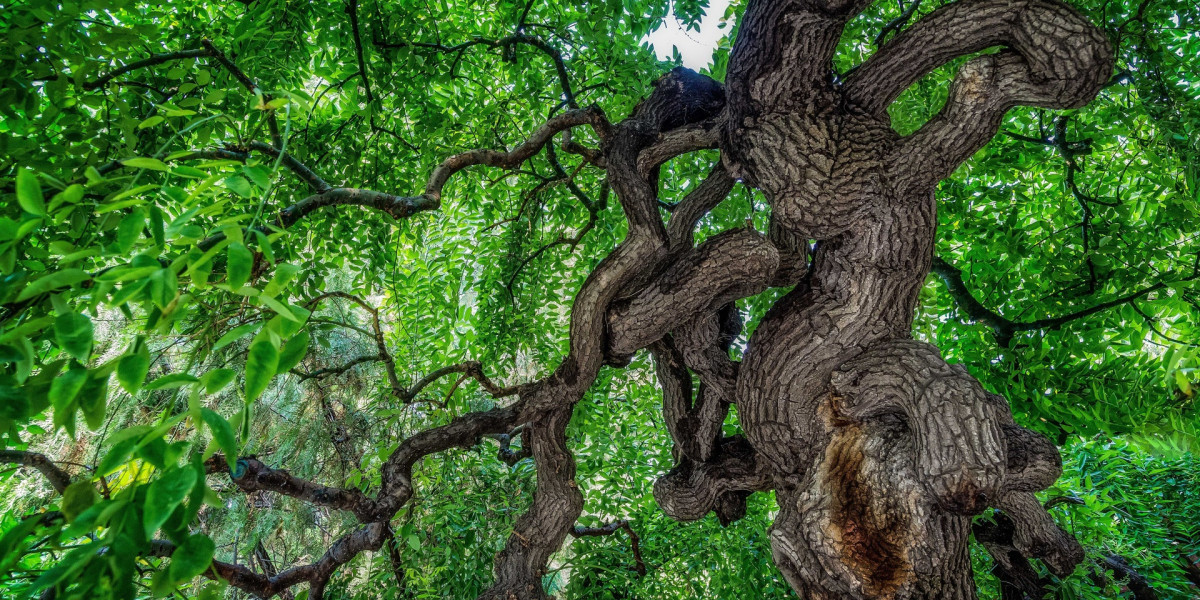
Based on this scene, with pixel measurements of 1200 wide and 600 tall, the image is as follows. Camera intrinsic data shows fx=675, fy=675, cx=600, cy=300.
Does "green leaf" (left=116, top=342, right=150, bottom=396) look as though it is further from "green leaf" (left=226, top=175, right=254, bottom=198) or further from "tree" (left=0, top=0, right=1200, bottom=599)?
"tree" (left=0, top=0, right=1200, bottom=599)

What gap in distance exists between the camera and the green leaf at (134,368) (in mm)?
565

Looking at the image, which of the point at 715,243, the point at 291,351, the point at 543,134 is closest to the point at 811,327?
the point at 715,243

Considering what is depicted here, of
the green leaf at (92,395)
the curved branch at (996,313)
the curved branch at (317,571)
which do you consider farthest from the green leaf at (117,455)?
the curved branch at (996,313)

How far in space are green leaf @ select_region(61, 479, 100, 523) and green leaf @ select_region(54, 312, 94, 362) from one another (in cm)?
13

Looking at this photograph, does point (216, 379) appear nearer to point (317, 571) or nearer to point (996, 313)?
point (317, 571)

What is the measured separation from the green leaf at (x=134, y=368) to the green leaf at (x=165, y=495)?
8cm

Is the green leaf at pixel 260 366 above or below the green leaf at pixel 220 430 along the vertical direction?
above

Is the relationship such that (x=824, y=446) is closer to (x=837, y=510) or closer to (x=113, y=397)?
(x=837, y=510)

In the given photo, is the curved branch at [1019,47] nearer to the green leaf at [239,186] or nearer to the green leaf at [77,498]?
the green leaf at [239,186]

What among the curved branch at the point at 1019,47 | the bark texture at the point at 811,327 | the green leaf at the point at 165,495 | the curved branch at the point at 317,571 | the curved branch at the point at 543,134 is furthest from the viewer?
the curved branch at the point at 543,134

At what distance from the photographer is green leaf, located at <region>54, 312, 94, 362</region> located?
574 millimetres

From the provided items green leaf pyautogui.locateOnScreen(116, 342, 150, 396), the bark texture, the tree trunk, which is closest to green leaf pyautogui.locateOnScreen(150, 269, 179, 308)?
green leaf pyautogui.locateOnScreen(116, 342, 150, 396)

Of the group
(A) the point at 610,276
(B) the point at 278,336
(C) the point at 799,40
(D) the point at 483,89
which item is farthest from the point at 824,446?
(D) the point at 483,89

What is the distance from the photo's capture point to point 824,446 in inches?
81.6
